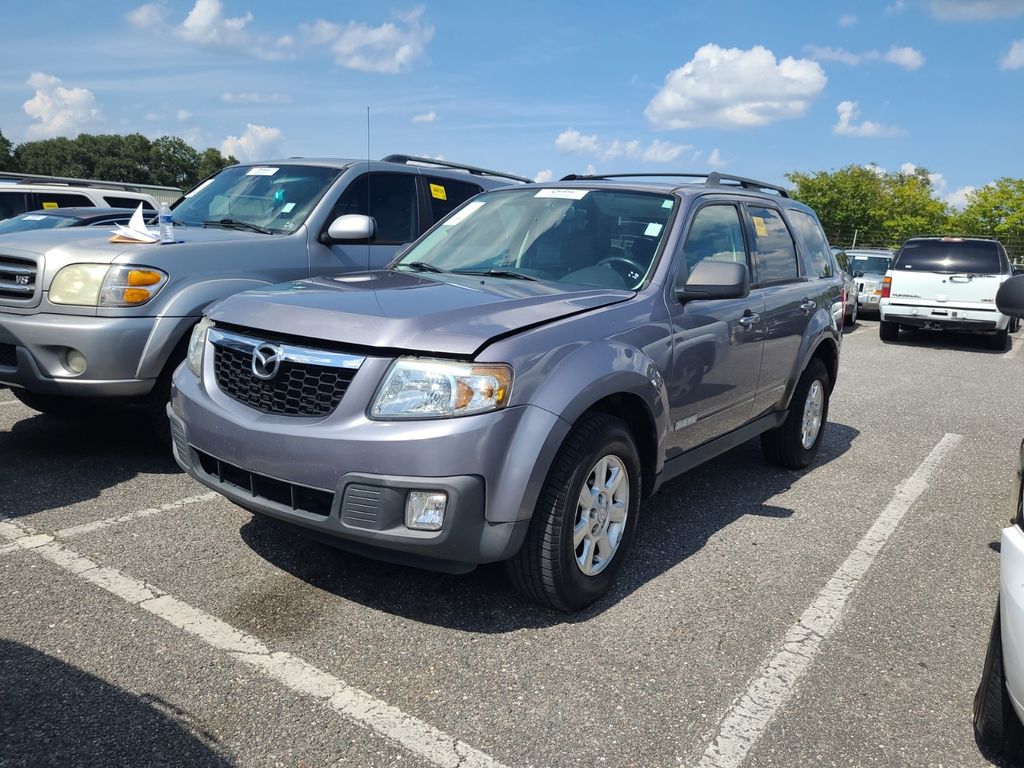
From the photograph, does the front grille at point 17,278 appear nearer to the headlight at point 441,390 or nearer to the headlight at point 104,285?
the headlight at point 104,285

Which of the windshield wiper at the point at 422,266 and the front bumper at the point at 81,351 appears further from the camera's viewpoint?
the front bumper at the point at 81,351

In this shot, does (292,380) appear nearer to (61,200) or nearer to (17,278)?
(17,278)

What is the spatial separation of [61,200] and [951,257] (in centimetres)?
1524

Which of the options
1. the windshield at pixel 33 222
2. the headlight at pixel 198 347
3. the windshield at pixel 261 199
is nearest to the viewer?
the headlight at pixel 198 347

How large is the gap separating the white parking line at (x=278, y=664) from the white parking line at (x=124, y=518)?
0.10 meters

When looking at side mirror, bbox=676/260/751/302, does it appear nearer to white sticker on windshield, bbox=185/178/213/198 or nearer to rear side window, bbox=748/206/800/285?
rear side window, bbox=748/206/800/285

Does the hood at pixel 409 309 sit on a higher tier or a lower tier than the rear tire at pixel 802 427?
higher

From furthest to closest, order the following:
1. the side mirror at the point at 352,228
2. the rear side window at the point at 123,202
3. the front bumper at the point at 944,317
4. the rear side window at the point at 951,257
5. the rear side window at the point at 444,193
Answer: the rear side window at the point at 123,202
the rear side window at the point at 951,257
the front bumper at the point at 944,317
the rear side window at the point at 444,193
the side mirror at the point at 352,228

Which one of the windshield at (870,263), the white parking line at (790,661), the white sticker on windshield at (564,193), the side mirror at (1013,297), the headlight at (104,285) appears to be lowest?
the white parking line at (790,661)

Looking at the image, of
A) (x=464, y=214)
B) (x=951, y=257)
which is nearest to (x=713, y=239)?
(x=464, y=214)

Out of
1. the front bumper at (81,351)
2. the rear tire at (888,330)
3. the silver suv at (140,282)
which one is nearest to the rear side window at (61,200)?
the silver suv at (140,282)

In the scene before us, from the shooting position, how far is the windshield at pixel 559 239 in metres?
3.96

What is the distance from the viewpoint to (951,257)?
13.9m

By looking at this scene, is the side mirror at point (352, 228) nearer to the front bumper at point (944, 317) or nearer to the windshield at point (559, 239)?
the windshield at point (559, 239)
